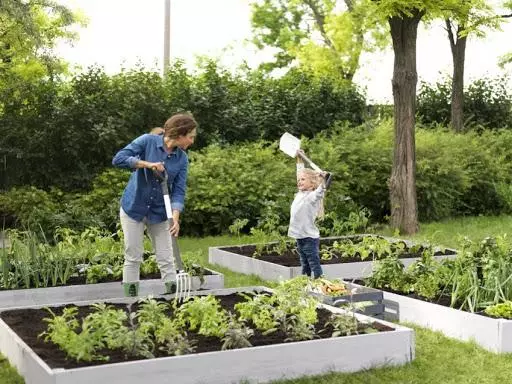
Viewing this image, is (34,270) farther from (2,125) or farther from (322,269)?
(2,125)

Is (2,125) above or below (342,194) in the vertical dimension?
above

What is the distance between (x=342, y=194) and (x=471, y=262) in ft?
25.0

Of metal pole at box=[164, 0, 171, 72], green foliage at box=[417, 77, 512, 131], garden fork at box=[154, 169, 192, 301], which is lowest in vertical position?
garden fork at box=[154, 169, 192, 301]

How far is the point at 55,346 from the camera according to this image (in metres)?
6.71

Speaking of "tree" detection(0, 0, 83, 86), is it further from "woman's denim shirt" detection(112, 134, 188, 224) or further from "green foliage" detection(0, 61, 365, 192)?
"woman's denim shirt" detection(112, 134, 188, 224)

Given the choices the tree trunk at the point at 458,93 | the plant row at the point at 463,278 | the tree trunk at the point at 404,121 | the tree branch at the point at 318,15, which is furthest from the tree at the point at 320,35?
the plant row at the point at 463,278

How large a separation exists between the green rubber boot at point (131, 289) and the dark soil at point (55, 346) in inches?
24.1

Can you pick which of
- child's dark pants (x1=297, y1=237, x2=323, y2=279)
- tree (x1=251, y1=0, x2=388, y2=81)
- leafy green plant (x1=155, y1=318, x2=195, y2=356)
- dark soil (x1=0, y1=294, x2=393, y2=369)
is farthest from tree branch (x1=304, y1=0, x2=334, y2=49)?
leafy green plant (x1=155, y1=318, x2=195, y2=356)

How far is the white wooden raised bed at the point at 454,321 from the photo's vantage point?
287 inches

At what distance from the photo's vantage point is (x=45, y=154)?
53.1 feet

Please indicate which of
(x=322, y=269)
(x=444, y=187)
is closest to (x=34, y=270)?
(x=322, y=269)

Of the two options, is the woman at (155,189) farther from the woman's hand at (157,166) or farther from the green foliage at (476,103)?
the green foliage at (476,103)

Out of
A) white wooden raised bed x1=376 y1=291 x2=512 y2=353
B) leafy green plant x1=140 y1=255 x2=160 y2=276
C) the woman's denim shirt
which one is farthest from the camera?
leafy green plant x1=140 y1=255 x2=160 y2=276

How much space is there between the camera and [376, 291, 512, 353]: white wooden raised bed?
7289 millimetres
